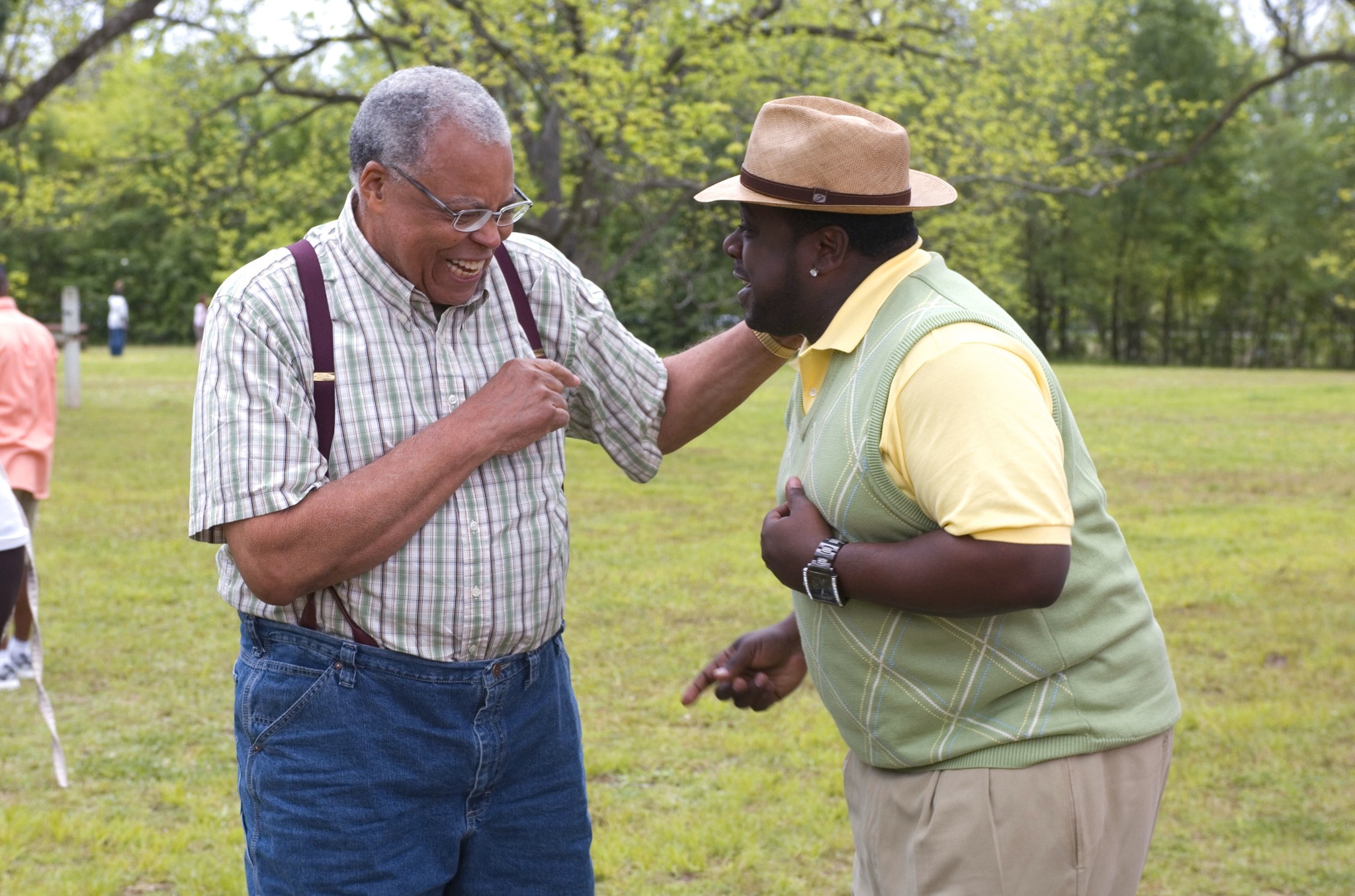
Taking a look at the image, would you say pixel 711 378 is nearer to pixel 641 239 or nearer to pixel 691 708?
pixel 691 708

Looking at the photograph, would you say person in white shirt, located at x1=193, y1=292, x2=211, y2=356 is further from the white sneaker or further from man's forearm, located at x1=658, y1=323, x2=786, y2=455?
man's forearm, located at x1=658, y1=323, x2=786, y2=455

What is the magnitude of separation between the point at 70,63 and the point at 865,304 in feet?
42.1

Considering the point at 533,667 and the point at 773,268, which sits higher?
the point at 773,268

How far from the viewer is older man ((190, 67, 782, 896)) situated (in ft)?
7.39

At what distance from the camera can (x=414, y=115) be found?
2297 mm

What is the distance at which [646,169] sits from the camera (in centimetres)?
1421

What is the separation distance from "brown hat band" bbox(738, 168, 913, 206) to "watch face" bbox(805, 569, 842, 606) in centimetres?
60

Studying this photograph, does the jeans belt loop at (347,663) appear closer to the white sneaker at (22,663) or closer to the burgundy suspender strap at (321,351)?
the burgundy suspender strap at (321,351)

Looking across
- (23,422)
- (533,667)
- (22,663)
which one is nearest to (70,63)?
(23,422)

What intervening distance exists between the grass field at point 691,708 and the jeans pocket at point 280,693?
89.9 inches

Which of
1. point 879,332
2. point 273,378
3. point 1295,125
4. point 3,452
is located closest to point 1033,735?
point 879,332

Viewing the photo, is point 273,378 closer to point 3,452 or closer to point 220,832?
point 220,832

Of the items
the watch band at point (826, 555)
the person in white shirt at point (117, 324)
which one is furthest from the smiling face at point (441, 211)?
the person in white shirt at point (117, 324)

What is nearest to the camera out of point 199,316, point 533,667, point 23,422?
point 533,667
